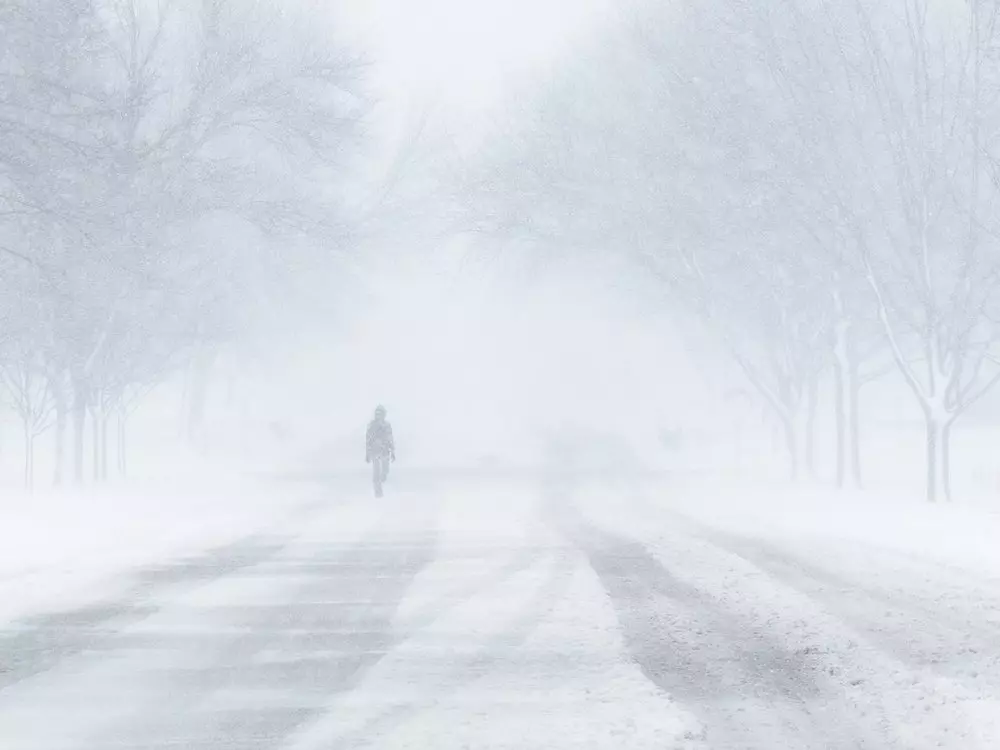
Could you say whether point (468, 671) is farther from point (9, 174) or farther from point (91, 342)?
point (91, 342)

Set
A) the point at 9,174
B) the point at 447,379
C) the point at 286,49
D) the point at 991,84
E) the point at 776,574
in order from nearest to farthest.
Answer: the point at 776,574 → the point at 9,174 → the point at 991,84 → the point at 286,49 → the point at 447,379

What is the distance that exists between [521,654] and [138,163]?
14.5 m

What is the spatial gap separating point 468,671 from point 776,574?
517cm

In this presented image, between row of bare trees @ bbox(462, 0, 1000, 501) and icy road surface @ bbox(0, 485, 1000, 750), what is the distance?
8.62m

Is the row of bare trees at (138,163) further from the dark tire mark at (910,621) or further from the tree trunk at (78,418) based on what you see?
the dark tire mark at (910,621)

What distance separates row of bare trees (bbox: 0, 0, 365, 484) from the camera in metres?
17.8

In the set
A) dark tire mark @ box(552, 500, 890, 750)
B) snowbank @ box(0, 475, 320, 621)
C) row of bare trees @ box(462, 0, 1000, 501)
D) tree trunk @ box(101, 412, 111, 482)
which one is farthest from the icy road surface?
tree trunk @ box(101, 412, 111, 482)

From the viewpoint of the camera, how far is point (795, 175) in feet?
76.4

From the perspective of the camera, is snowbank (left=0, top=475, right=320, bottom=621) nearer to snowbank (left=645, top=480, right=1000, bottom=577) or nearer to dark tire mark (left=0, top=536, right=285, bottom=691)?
dark tire mark (left=0, top=536, right=285, bottom=691)

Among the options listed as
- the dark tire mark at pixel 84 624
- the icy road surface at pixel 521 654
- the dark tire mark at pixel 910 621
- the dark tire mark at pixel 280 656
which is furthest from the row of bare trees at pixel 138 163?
the dark tire mark at pixel 910 621

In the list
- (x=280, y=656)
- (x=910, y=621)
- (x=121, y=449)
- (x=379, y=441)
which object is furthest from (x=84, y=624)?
(x=121, y=449)

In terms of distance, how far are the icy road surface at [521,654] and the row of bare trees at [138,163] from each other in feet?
21.8

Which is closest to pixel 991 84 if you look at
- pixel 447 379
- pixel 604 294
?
pixel 604 294

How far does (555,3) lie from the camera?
37000 millimetres
